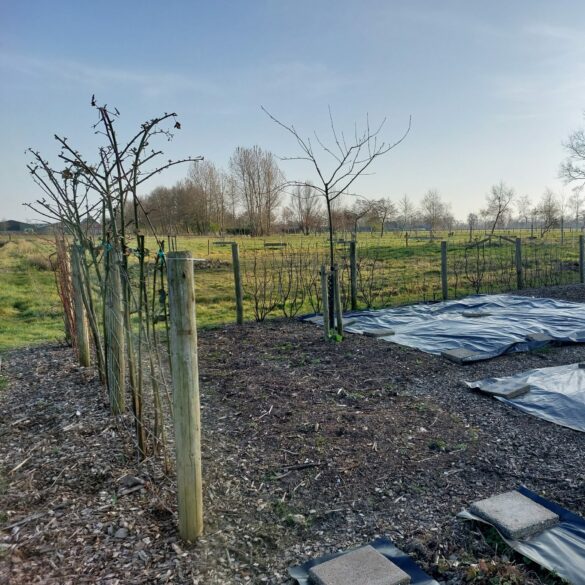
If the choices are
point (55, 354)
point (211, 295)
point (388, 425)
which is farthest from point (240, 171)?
point (388, 425)

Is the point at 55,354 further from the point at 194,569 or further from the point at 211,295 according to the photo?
the point at 211,295

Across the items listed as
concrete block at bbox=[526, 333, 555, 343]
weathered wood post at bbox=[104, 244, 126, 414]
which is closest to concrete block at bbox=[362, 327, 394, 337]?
concrete block at bbox=[526, 333, 555, 343]

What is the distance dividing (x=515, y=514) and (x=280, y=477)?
47.8 inches

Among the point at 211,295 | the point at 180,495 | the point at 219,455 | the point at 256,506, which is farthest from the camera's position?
the point at 211,295

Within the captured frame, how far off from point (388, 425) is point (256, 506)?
1.29 m

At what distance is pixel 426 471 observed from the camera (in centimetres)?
277

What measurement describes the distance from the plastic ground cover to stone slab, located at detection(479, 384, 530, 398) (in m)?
2.24

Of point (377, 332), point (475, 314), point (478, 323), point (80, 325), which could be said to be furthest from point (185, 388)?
point (475, 314)

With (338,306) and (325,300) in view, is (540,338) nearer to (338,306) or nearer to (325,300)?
(338,306)

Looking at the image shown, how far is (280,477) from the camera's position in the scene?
2742 millimetres

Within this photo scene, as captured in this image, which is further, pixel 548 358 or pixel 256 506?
pixel 548 358

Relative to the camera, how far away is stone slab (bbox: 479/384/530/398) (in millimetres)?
3939

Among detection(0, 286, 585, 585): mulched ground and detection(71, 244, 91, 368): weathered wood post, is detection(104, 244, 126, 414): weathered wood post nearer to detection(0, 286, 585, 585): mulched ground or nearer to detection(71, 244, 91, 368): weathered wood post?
detection(0, 286, 585, 585): mulched ground

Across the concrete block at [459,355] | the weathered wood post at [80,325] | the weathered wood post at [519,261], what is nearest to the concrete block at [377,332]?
the concrete block at [459,355]
